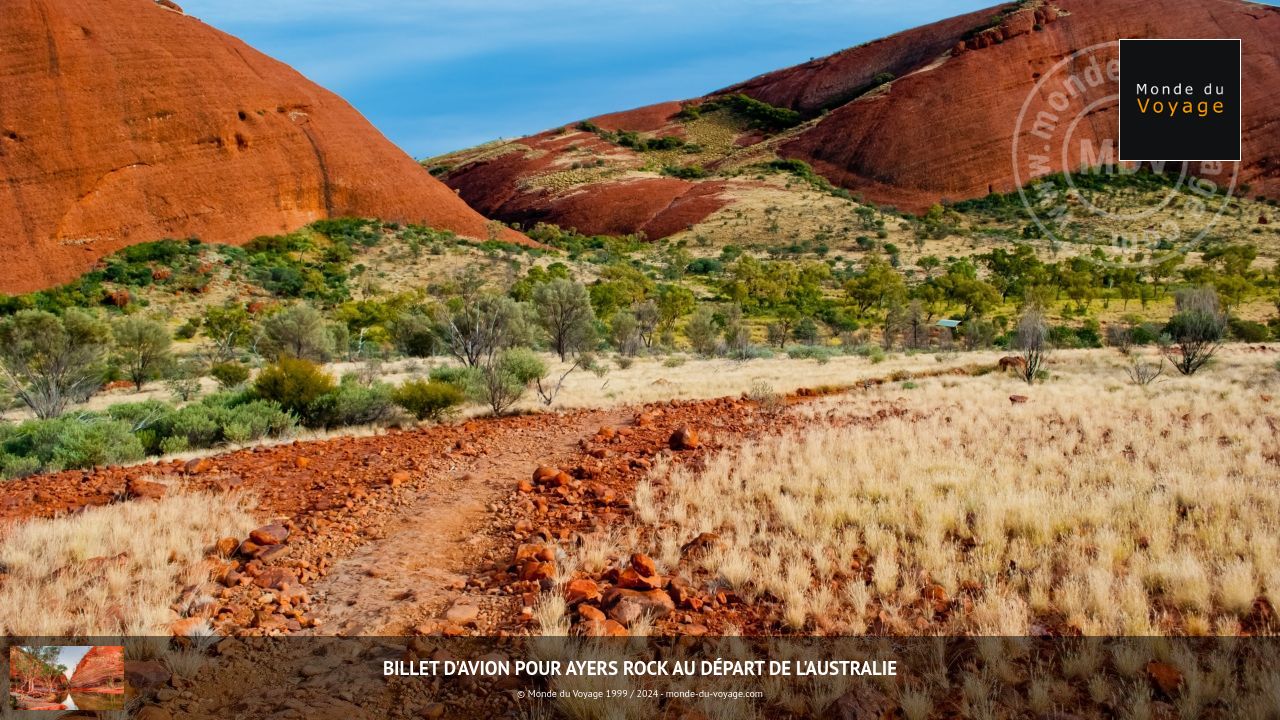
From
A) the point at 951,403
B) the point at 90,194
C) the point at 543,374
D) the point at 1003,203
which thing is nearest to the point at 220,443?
the point at 543,374

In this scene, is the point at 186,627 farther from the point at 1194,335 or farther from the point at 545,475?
the point at 1194,335

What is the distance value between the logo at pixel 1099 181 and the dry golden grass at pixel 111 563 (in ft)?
156

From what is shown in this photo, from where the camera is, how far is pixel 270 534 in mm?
4863

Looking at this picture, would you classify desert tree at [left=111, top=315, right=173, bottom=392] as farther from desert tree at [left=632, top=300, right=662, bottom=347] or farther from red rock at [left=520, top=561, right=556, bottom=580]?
red rock at [left=520, top=561, right=556, bottom=580]

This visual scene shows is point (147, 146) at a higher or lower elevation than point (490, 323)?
higher

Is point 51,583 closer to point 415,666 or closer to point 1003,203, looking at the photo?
point 415,666

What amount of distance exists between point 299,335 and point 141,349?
14.5 ft

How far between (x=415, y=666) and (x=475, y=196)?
83.4 metres

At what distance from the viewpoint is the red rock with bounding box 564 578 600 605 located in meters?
3.89

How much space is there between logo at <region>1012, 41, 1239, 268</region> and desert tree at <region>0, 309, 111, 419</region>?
48243 millimetres

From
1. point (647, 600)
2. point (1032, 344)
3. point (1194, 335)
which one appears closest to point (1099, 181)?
point (1194, 335)

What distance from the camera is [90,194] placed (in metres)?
38.3

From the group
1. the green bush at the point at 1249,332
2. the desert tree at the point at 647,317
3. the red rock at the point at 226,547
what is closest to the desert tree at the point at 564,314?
the desert tree at the point at 647,317

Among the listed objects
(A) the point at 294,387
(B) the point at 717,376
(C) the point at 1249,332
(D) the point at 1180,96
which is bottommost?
(C) the point at 1249,332
